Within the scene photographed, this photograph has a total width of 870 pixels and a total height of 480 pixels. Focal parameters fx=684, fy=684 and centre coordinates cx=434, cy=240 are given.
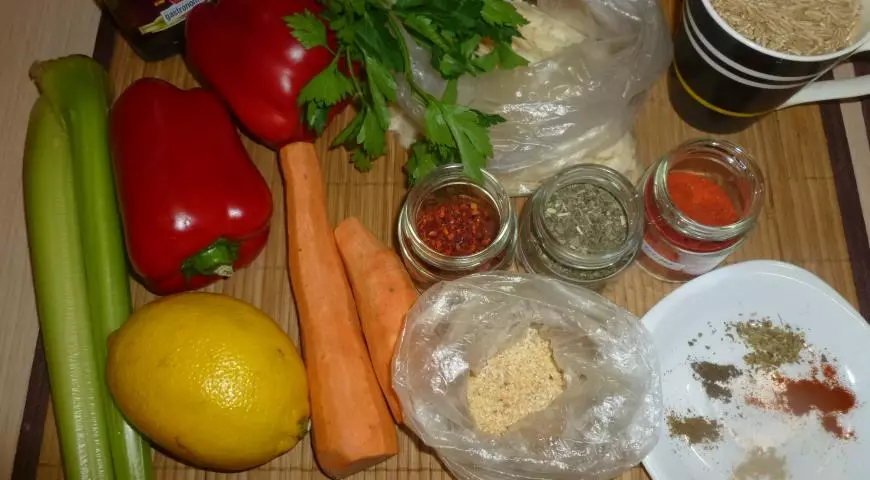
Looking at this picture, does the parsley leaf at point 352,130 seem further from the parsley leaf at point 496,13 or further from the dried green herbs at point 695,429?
the dried green herbs at point 695,429

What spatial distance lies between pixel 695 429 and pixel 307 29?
28.9 inches

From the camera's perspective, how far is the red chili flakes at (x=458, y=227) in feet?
2.95

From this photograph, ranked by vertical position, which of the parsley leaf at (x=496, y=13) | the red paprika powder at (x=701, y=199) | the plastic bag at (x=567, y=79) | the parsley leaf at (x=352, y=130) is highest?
the parsley leaf at (x=496, y=13)

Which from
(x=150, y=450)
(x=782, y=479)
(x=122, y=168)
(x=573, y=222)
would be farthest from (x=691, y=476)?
(x=122, y=168)

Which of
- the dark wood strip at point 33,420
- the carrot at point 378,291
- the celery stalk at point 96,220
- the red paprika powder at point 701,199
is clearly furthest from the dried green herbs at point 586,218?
the dark wood strip at point 33,420

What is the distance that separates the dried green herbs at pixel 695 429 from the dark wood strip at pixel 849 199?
288 mm

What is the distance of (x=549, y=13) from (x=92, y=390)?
0.81 m

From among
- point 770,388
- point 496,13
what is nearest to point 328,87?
point 496,13

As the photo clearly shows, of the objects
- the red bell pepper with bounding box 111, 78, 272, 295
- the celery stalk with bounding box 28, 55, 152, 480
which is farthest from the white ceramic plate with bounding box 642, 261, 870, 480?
the celery stalk with bounding box 28, 55, 152, 480

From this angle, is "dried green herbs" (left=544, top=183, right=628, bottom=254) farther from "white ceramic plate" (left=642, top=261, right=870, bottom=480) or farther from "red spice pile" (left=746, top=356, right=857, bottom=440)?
"red spice pile" (left=746, top=356, right=857, bottom=440)

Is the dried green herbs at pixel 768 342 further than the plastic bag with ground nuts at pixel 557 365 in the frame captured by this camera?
Yes

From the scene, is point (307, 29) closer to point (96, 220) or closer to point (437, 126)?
point (437, 126)

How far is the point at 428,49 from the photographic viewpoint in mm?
848

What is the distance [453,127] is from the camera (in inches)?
31.6
